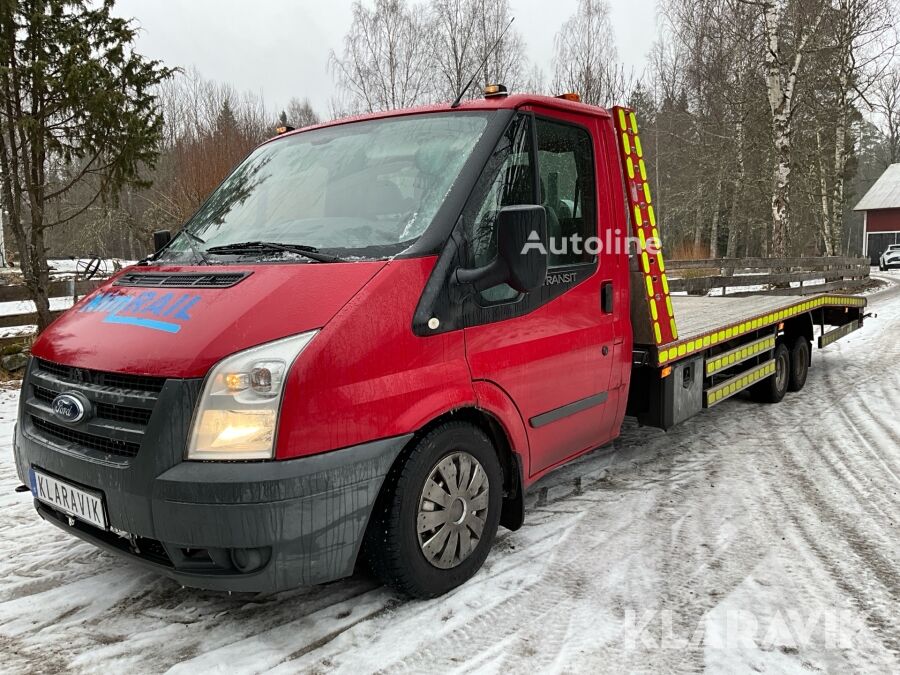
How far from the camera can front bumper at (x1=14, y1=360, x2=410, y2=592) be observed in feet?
7.68

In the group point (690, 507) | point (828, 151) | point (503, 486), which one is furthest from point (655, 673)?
point (828, 151)

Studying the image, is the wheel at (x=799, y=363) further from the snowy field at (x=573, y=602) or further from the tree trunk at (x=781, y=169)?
the tree trunk at (x=781, y=169)

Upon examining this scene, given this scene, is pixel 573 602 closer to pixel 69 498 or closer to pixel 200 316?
pixel 200 316

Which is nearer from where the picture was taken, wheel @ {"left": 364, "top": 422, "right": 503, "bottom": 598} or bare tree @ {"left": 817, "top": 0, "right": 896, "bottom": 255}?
wheel @ {"left": 364, "top": 422, "right": 503, "bottom": 598}

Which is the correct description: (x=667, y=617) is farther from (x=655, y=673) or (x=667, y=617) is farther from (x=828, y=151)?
(x=828, y=151)

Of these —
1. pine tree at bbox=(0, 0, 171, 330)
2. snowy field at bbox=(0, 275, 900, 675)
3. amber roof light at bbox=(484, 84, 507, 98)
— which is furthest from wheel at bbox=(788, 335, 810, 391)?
pine tree at bbox=(0, 0, 171, 330)

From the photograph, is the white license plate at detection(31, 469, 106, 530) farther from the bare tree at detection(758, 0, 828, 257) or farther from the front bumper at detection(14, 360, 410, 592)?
the bare tree at detection(758, 0, 828, 257)

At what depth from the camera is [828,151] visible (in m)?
28.6

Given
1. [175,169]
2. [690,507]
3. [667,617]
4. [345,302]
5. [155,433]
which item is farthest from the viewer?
[175,169]

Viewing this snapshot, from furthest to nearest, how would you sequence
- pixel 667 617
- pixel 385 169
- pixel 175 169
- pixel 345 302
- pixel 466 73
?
pixel 466 73
pixel 175 169
pixel 385 169
pixel 667 617
pixel 345 302

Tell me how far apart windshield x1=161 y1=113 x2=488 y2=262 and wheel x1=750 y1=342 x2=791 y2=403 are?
4785 mm

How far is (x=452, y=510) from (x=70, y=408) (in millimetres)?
1618

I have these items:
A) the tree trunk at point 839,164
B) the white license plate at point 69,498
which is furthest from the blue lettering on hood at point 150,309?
the tree trunk at point 839,164

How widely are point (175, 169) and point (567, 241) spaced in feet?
52.7
